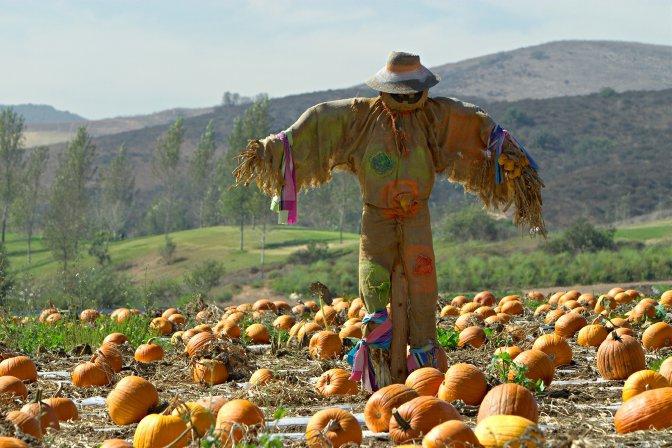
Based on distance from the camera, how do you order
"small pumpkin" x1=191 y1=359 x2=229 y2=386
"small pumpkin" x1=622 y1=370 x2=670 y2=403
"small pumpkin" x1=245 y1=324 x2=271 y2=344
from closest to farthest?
1. "small pumpkin" x1=622 y1=370 x2=670 y2=403
2. "small pumpkin" x1=191 y1=359 x2=229 y2=386
3. "small pumpkin" x1=245 y1=324 x2=271 y2=344

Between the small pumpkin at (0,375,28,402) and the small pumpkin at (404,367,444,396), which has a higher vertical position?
the small pumpkin at (404,367,444,396)

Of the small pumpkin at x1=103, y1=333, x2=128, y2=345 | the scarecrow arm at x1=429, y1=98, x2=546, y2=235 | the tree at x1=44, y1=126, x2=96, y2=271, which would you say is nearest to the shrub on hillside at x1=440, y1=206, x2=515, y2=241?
the tree at x1=44, y1=126, x2=96, y2=271

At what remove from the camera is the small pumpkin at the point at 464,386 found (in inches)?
262

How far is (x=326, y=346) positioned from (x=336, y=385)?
197 centimetres

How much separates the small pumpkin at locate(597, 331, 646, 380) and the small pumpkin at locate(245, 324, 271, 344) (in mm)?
4277

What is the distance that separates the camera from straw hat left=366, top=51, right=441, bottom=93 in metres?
7.86

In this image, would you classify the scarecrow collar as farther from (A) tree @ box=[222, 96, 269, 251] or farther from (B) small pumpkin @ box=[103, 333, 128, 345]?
(A) tree @ box=[222, 96, 269, 251]

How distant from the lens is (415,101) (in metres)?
8.01

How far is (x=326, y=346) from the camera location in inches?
376

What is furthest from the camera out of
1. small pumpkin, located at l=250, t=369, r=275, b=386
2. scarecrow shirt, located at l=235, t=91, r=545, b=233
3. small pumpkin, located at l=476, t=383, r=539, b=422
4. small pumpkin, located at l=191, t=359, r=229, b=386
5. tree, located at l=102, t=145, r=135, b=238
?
tree, located at l=102, t=145, r=135, b=238

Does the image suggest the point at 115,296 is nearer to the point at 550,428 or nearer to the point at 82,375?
the point at 82,375

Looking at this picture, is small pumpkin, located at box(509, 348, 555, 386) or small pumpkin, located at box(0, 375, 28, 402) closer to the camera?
small pumpkin, located at box(0, 375, 28, 402)

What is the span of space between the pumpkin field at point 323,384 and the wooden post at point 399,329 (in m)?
0.30

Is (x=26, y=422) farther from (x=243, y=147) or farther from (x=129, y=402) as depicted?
(x=243, y=147)
